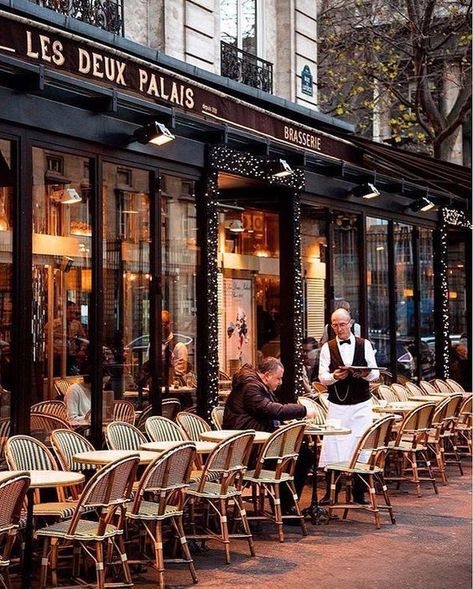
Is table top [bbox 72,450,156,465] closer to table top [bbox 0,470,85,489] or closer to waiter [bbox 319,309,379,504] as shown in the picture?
table top [bbox 0,470,85,489]

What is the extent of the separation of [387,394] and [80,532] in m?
8.63

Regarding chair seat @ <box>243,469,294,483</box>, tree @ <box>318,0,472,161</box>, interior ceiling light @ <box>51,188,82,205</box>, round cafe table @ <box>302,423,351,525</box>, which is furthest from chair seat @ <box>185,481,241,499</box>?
tree @ <box>318,0,472,161</box>

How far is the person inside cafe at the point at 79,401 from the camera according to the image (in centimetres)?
1059

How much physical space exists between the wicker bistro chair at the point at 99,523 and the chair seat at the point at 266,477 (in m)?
2.13

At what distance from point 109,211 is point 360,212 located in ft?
21.3

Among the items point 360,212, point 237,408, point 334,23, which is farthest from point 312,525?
point 334,23

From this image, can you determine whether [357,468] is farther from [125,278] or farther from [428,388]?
[428,388]

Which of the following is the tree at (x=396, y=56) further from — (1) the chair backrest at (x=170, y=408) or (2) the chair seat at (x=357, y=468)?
(2) the chair seat at (x=357, y=468)

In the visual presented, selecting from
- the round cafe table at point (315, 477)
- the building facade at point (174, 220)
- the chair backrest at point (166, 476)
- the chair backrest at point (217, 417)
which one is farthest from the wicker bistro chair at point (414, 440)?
the chair backrest at point (166, 476)

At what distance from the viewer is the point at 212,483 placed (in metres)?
9.79

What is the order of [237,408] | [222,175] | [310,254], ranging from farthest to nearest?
1. [310,254]
2. [222,175]
3. [237,408]

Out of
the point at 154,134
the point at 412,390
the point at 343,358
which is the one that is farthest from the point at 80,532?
A: the point at 412,390

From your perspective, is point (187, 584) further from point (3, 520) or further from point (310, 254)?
point (310, 254)

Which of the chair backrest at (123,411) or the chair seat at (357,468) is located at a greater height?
the chair backrest at (123,411)
